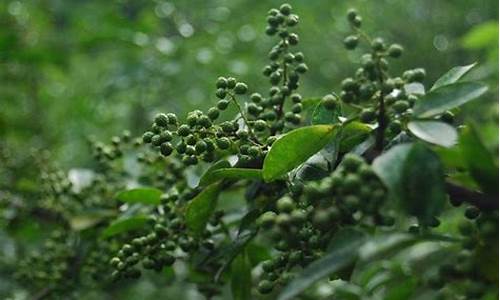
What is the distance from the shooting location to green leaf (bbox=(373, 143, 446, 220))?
45.5 inches

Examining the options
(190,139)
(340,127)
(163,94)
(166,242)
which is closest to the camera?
(340,127)

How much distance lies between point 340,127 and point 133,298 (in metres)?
3.07

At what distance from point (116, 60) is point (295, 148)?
325 centimetres

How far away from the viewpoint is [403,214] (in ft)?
3.90

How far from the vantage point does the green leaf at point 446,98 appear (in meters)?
1.35

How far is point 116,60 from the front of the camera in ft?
14.9

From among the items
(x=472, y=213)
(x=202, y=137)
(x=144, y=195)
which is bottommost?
(x=472, y=213)

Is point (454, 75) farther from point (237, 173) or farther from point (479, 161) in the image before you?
point (237, 173)

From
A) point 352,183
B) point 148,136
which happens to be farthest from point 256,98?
point 352,183

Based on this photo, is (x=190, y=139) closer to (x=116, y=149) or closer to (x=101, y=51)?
(x=116, y=149)

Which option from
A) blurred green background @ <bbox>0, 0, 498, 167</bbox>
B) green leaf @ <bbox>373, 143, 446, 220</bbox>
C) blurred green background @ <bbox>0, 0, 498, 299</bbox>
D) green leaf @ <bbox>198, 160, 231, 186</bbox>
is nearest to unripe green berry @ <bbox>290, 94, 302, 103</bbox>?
green leaf @ <bbox>198, 160, 231, 186</bbox>

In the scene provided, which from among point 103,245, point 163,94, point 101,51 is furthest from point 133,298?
point 103,245

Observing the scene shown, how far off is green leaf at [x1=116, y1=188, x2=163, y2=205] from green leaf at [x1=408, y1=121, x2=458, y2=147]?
93 cm

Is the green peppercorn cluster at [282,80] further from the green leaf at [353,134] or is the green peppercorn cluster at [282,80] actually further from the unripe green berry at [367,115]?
the unripe green berry at [367,115]
